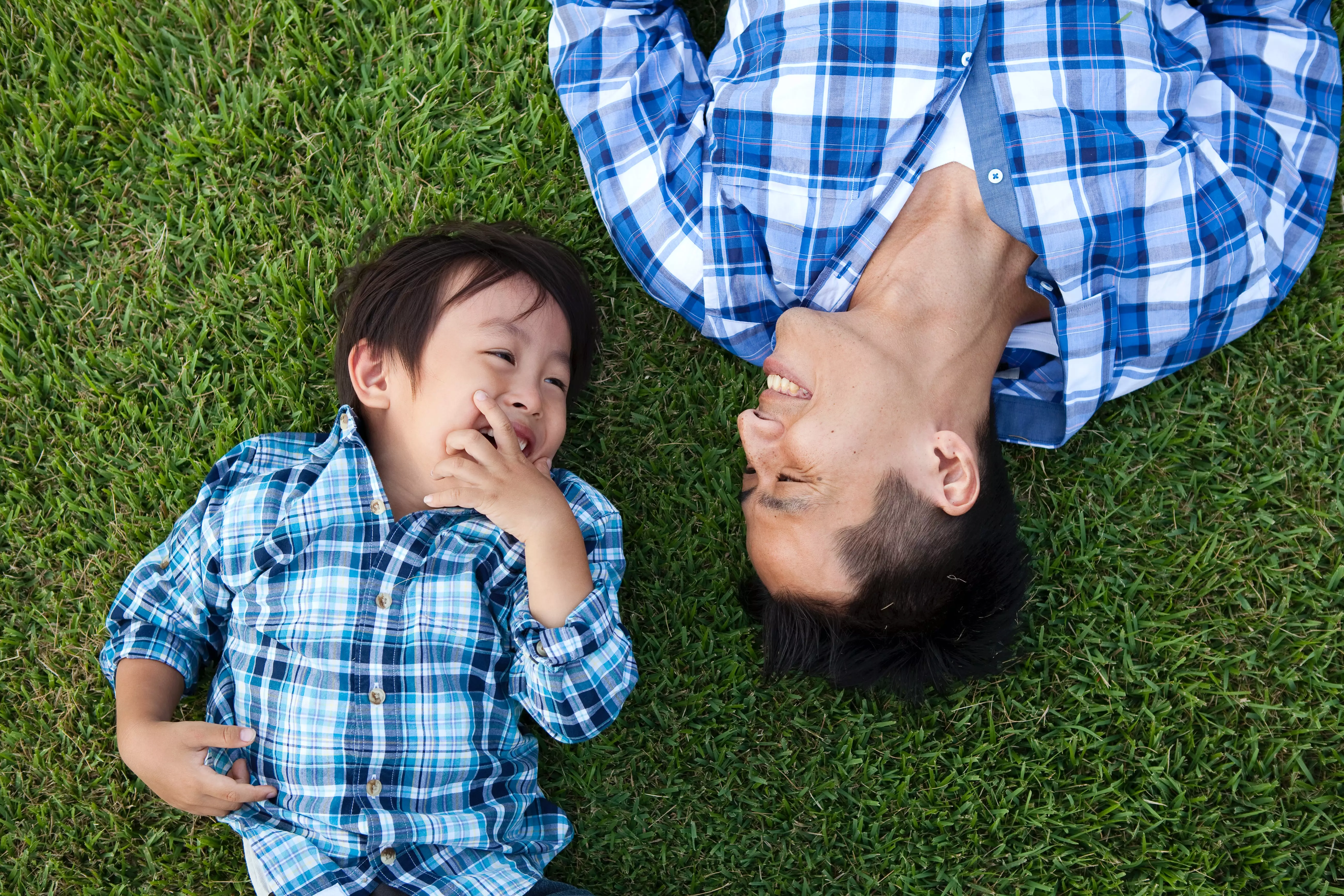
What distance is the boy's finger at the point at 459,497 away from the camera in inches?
100

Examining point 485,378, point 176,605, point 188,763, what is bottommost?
point 188,763

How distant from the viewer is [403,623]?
8.52 feet

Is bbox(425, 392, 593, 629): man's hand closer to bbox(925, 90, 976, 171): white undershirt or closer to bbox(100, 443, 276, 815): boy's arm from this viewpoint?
bbox(100, 443, 276, 815): boy's arm

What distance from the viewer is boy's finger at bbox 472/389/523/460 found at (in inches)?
99.4

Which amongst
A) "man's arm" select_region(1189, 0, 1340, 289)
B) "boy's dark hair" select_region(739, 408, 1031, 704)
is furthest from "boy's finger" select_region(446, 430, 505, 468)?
"man's arm" select_region(1189, 0, 1340, 289)

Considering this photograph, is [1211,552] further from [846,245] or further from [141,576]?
[141,576]

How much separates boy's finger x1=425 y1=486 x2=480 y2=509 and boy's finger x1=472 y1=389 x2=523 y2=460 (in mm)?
140

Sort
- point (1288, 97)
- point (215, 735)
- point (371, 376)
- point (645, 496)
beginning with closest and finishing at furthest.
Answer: point (215, 735) → point (371, 376) → point (1288, 97) → point (645, 496)

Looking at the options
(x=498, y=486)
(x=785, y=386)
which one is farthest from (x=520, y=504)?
(x=785, y=386)

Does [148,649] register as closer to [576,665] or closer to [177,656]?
[177,656]

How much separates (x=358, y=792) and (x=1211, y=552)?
2.90 meters

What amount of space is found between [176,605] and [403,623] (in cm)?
72

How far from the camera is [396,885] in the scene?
8.38ft

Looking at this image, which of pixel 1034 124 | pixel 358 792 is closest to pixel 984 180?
pixel 1034 124
